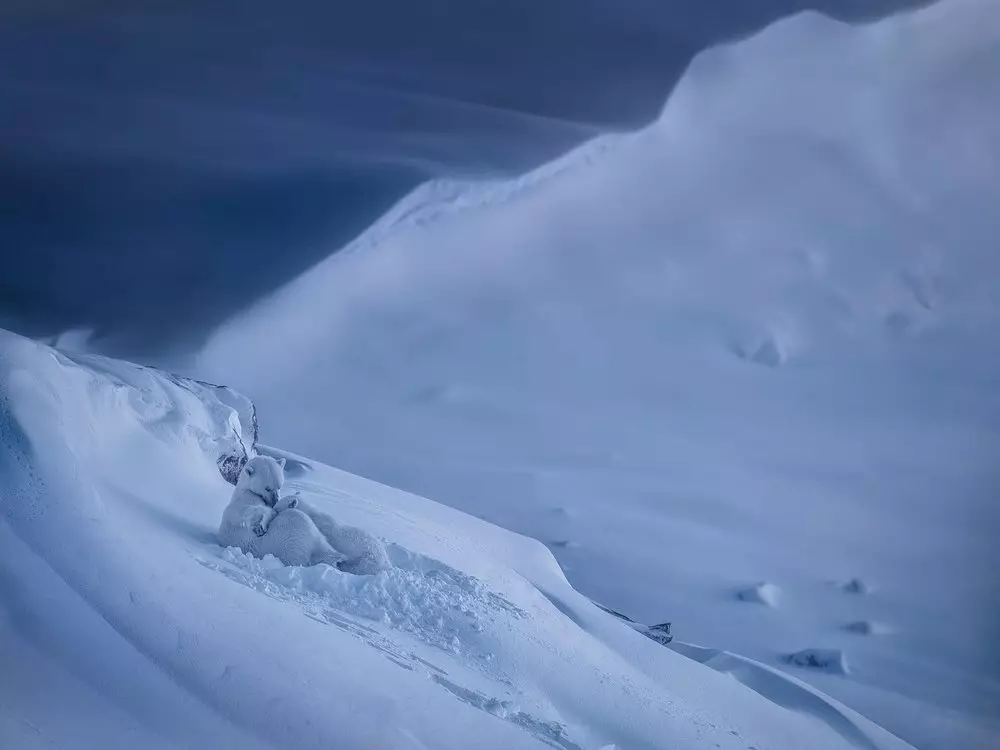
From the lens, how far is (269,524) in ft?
5.74

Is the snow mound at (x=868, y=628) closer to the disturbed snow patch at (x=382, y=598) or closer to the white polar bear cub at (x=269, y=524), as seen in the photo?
the disturbed snow patch at (x=382, y=598)

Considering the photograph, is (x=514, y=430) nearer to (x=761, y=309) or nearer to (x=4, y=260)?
(x=761, y=309)

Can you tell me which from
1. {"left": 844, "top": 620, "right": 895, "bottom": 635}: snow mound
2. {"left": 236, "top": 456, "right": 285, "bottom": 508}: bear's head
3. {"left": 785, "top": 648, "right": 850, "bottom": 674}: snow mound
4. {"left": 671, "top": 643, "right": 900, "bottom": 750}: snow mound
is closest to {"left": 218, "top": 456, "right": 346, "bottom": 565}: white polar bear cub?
{"left": 236, "top": 456, "right": 285, "bottom": 508}: bear's head

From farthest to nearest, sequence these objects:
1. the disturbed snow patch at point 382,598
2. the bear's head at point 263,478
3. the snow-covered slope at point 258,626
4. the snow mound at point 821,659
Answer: the snow mound at point 821,659, the bear's head at point 263,478, the disturbed snow patch at point 382,598, the snow-covered slope at point 258,626

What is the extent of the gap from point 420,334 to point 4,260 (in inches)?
35.0

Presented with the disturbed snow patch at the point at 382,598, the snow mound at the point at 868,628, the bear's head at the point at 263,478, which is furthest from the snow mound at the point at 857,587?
the bear's head at the point at 263,478

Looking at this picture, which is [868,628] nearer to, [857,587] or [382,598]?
[857,587]

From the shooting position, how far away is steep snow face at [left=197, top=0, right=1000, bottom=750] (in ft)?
6.64

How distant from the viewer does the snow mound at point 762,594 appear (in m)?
1.94

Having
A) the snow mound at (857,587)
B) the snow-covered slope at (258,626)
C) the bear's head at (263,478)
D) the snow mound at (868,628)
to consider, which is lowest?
the snow-covered slope at (258,626)

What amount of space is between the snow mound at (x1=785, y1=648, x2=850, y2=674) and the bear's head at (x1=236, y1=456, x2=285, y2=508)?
1063 mm

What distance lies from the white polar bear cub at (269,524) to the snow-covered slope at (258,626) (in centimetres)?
3

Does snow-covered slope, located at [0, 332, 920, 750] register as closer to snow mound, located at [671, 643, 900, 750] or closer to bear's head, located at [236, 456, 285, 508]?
snow mound, located at [671, 643, 900, 750]

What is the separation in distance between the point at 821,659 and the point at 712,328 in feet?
2.35
